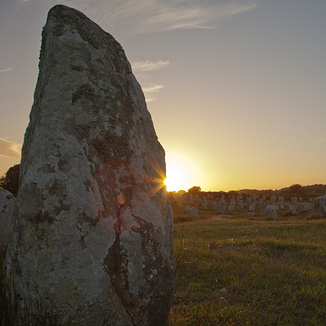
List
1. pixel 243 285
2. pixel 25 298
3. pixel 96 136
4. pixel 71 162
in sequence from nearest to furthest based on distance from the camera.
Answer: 1. pixel 25 298
2. pixel 71 162
3. pixel 96 136
4. pixel 243 285

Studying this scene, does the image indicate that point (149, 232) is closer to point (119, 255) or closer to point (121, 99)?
point (119, 255)

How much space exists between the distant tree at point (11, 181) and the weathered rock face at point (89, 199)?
18535 mm

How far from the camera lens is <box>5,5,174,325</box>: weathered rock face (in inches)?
98.6

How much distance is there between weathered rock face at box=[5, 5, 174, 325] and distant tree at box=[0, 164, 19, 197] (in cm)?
1853

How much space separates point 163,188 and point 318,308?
2956 millimetres

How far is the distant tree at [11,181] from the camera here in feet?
64.7

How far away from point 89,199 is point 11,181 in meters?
19.8

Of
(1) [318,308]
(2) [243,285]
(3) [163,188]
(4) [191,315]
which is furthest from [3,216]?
(1) [318,308]

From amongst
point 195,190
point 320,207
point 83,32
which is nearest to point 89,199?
point 83,32

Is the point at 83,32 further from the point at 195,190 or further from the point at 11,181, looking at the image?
the point at 195,190

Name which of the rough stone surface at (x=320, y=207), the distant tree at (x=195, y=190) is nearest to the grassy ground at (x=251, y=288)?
the rough stone surface at (x=320, y=207)

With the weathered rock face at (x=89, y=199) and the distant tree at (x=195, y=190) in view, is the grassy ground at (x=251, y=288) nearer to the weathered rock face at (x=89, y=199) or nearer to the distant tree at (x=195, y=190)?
the weathered rock face at (x=89, y=199)

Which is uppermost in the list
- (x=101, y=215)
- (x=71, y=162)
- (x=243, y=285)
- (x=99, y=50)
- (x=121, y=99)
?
(x=99, y=50)

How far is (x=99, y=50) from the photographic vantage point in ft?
12.1
